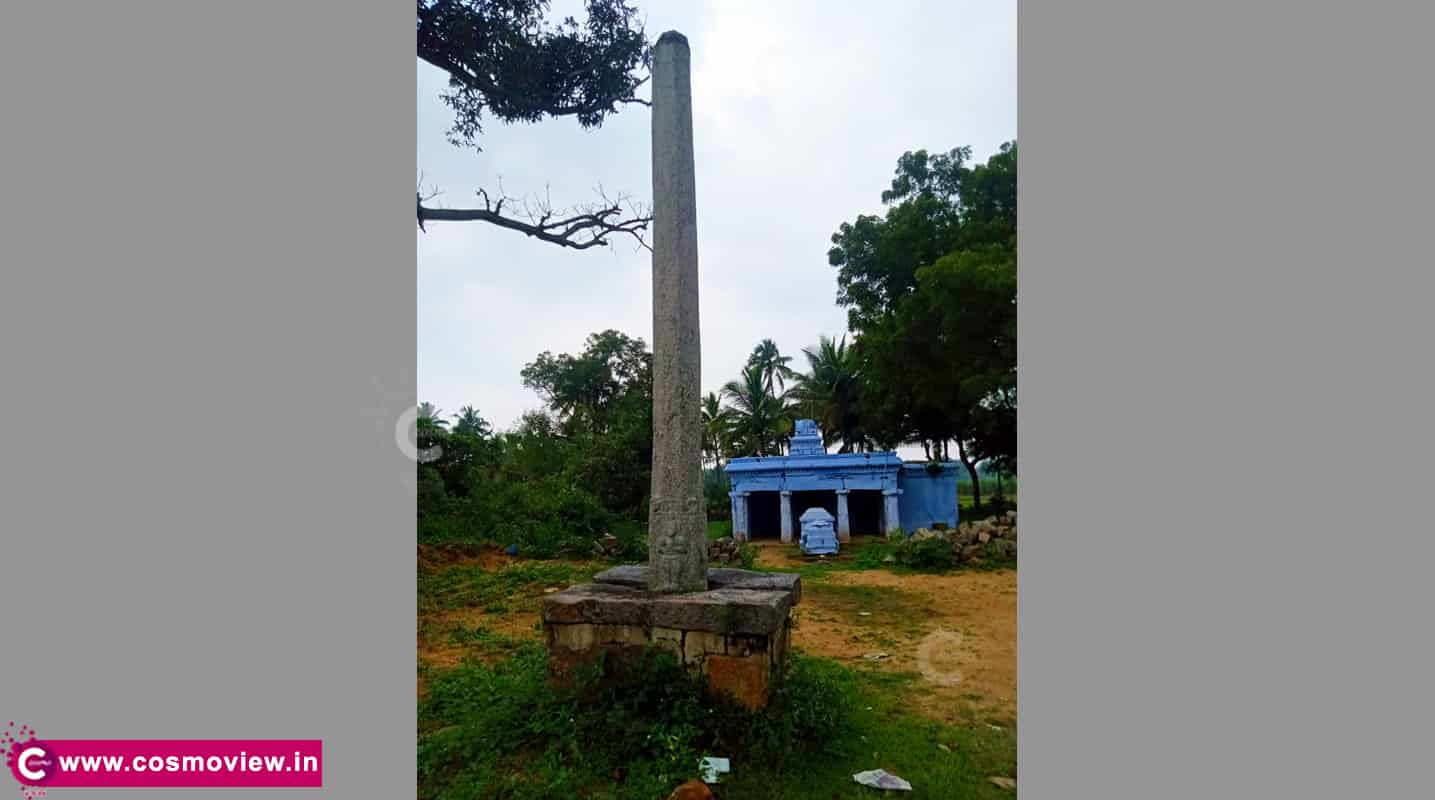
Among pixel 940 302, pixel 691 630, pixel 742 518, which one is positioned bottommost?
pixel 742 518

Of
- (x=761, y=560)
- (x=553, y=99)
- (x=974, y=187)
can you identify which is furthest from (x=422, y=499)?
(x=974, y=187)

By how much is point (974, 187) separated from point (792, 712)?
17.1 m

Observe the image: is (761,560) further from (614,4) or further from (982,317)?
(614,4)

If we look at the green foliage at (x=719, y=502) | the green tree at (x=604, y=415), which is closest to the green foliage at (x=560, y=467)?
the green tree at (x=604, y=415)

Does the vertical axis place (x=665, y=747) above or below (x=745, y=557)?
above

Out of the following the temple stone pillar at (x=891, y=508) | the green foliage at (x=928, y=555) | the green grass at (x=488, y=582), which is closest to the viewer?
the green grass at (x=488, y=582)

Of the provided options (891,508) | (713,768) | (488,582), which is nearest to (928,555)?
(891,508)

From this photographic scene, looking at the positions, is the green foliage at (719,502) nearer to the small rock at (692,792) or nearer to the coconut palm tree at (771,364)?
the coconut palm tree at (771,364)

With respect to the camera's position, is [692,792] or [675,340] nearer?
[692,792]

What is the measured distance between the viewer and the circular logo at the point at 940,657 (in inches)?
212

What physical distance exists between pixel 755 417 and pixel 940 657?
795 inches
